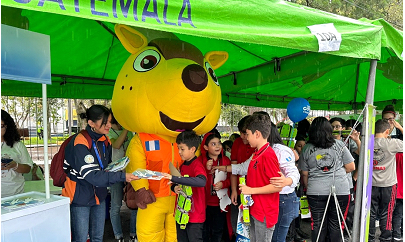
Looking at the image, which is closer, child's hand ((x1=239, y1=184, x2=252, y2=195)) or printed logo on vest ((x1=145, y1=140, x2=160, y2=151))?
child's hand ((x1=239, y1=184, x2=252, y2=195))

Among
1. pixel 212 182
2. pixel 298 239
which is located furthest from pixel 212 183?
pixel 298 239

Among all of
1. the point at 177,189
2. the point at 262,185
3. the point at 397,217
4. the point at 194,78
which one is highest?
the point at 194,78

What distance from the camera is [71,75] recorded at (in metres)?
5.45

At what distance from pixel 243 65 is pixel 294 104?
1088 millimetres

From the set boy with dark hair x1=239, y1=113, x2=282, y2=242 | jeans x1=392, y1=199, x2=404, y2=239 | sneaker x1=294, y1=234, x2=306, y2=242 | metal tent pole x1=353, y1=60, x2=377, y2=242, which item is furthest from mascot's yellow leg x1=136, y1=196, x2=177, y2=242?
jeans x1=392, y1=199, x2=404, y2=239

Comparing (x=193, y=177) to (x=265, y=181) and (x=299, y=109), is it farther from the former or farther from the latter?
(x=299, y=109)

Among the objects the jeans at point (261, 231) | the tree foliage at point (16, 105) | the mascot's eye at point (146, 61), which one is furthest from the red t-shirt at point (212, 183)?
the tree foliage at point (16, 105)

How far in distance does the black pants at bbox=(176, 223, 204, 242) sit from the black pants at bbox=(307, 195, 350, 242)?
1.32m

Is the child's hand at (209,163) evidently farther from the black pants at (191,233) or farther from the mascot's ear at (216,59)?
the mascot's ear at (216,59)

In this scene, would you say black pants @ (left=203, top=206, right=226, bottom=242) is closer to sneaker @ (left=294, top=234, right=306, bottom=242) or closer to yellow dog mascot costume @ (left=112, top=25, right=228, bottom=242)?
yellow dog mascot costume @ (left=112, top=25, right=228, bottom=242)

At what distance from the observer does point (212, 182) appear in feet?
11.1

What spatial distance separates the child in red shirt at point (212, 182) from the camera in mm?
3230

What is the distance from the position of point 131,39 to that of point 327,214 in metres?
2.88

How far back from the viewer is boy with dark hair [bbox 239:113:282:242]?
8.31ft
